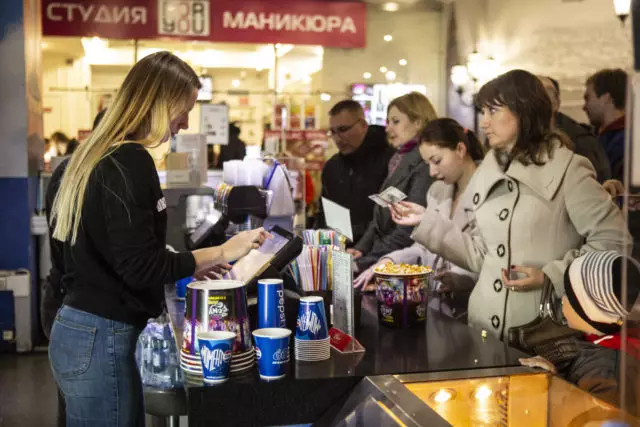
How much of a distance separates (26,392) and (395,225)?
2.83m

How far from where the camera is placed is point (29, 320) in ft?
19.7

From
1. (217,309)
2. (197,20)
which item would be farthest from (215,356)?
(197,20)

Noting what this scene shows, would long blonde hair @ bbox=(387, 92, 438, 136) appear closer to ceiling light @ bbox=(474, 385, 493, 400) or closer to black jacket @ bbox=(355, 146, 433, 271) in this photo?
black jacket @ bbox=(355, 146, 433, 271)

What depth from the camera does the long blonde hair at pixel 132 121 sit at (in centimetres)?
194

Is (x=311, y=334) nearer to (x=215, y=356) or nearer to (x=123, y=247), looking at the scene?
(x=215, y=356)

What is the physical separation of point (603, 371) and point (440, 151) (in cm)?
164

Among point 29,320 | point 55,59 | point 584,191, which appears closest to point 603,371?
point 584,191

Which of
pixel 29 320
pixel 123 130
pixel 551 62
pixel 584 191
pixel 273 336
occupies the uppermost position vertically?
pixel 551 62

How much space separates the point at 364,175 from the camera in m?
4.98

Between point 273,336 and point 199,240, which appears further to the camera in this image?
point 199,240

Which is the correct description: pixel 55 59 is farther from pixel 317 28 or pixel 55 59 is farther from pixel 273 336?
pixel 273 336

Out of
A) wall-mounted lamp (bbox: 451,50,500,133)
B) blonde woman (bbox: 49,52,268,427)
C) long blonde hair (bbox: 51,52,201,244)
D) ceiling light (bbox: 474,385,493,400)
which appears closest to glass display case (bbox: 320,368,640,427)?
ceiling light (bbox: 474,385,493,400)

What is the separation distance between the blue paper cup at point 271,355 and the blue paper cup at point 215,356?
0.08 m

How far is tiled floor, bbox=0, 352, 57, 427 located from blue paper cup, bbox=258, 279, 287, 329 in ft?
9.68
